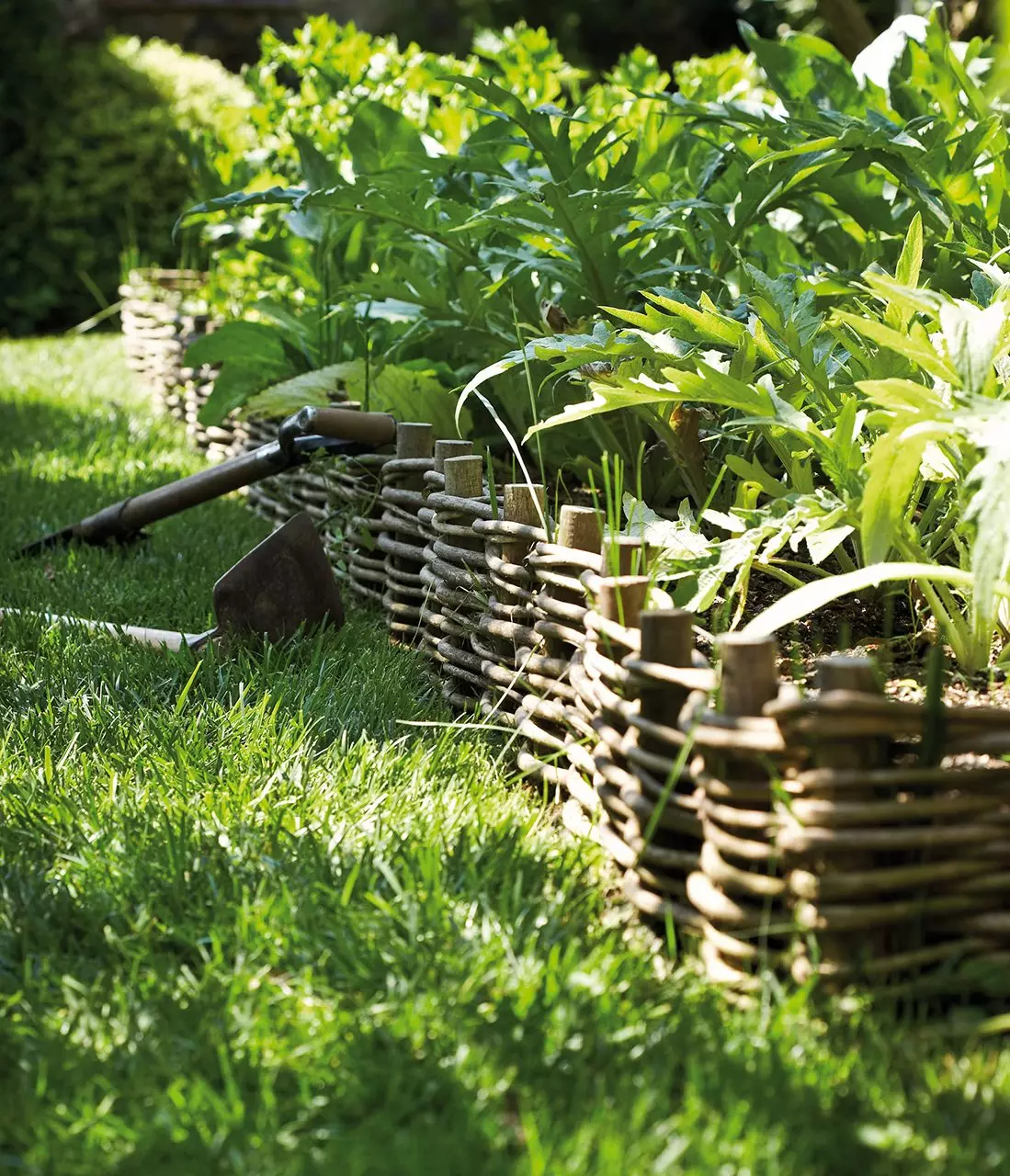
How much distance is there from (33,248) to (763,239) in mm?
7886

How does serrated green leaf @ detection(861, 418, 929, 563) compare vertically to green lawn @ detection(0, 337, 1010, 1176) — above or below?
above

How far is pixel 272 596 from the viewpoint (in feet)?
9.29

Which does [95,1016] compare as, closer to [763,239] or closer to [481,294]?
[481,294]

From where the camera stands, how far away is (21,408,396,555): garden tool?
9.87ft

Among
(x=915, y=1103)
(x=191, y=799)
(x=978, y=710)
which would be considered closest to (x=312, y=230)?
(x=191, y=799)

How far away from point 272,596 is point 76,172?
8.20 metres

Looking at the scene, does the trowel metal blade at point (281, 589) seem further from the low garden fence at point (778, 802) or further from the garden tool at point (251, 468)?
the low garden fence at point (778, 802)

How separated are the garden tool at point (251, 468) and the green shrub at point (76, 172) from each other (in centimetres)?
653

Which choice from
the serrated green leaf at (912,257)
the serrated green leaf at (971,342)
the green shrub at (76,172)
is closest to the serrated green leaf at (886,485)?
the serrated green leaf at (971,342)

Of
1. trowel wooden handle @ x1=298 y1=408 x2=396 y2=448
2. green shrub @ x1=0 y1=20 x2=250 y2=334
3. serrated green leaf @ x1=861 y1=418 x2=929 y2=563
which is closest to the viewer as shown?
serrated green leaf @ x1=861 y1=418 x2=929 y2=563

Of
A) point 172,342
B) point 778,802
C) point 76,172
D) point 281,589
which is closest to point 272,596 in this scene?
point 281,589

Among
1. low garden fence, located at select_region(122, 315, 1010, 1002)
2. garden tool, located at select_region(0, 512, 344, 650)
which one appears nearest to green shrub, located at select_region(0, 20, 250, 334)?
garden tool, located at select_region(0, 512, 344, 650)

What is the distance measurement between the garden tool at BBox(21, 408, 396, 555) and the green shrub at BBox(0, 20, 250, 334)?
6530 mm

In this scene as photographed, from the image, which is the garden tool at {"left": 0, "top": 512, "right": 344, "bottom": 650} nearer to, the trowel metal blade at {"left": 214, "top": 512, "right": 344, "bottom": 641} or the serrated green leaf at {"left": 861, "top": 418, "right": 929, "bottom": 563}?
the trowel metal blade at {"left": 214, "top": 512, "right": 344, "bottom": 641}
